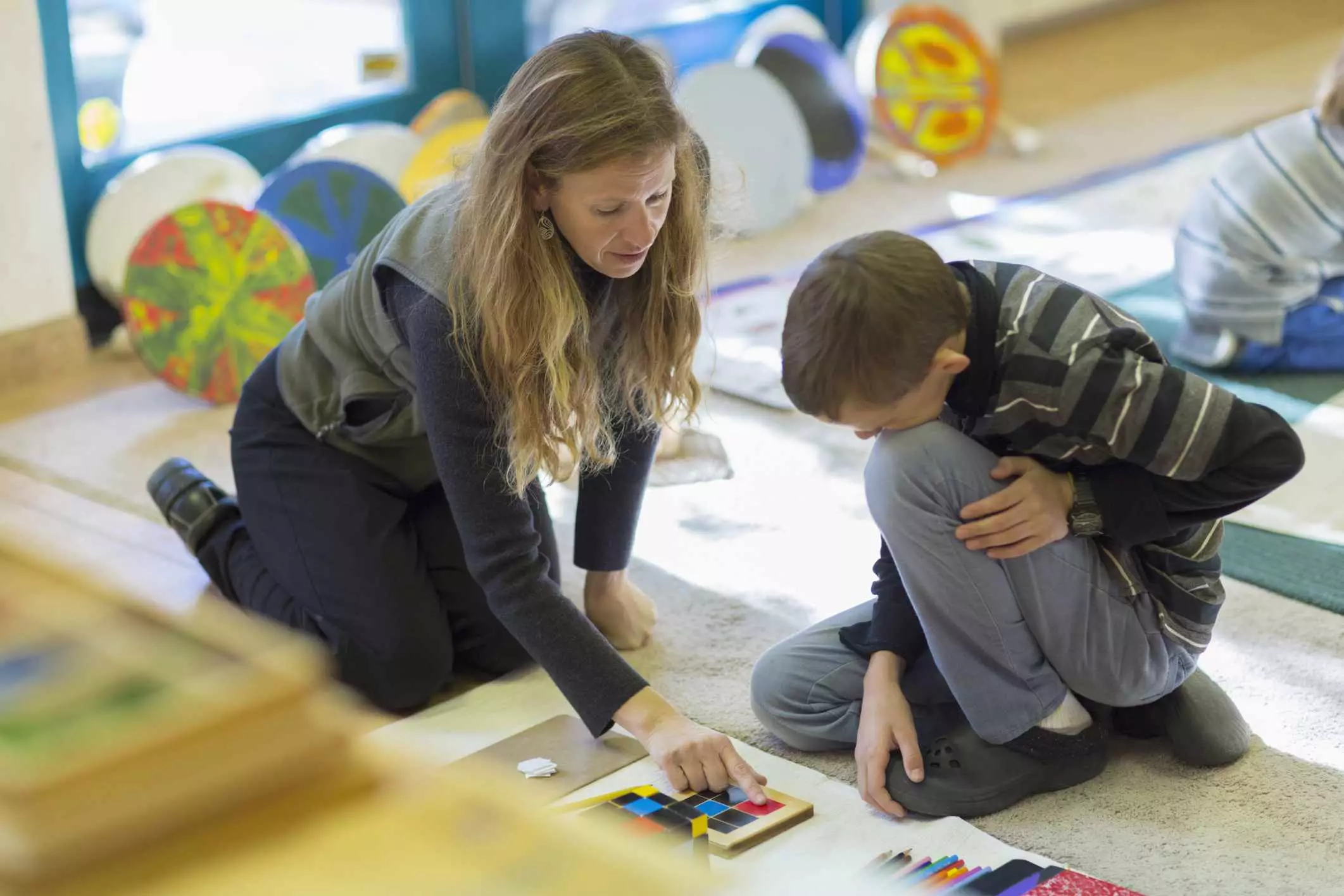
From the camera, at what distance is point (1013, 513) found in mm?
1189

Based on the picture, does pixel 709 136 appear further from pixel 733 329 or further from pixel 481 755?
pixel 481 755

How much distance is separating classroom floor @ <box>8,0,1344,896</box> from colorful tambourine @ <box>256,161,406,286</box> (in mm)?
345

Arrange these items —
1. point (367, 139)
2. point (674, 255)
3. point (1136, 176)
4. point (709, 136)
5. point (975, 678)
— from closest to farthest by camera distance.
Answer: point (975, 678) → point (674, 255) → point (367, 139) → point (709, 136) → point (1136, 176)

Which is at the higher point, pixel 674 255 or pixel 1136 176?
pixel 674 255

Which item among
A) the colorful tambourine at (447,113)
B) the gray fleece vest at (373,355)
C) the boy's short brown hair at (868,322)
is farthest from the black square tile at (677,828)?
the colorful tambourine at (447,113)

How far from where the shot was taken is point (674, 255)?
1.38m

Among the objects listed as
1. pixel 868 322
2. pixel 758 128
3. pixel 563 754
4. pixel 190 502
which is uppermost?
pixel 868 322

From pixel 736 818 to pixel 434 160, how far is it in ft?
5.99

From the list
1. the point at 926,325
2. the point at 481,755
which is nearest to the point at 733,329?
the point at 481,755

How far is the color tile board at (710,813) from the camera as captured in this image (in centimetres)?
124

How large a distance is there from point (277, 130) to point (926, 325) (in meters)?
2.08

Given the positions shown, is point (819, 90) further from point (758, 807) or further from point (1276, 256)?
point (758, 807)

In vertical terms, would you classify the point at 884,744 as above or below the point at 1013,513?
below

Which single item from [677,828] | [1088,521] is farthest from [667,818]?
[1088,521]
